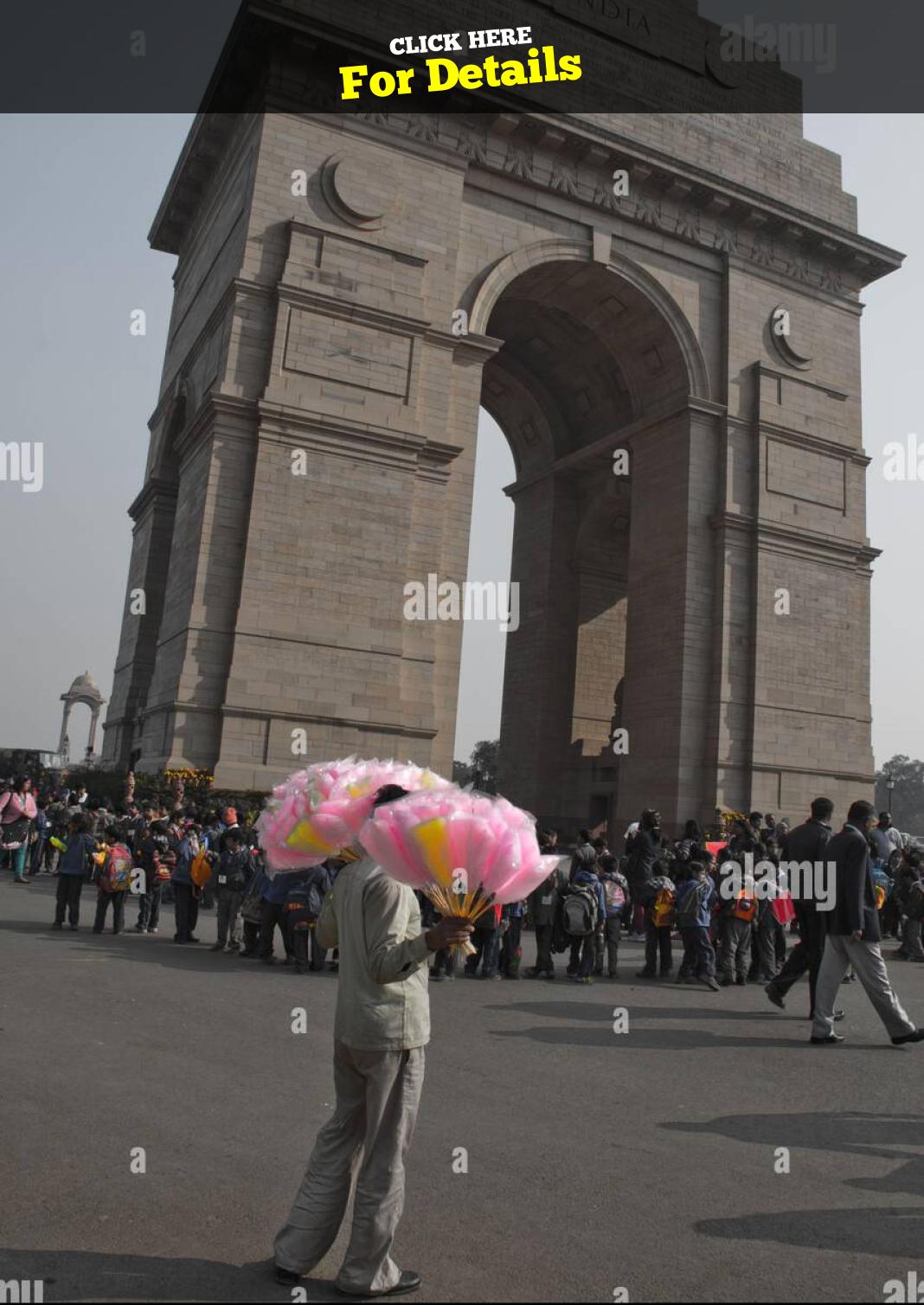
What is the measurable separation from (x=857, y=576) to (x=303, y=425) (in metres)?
14.7

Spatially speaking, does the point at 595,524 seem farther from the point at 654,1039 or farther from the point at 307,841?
the point at 307,841

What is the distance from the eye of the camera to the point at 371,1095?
3680 mm

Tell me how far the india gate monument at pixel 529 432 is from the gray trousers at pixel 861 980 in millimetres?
11505

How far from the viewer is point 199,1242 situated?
385 centimetres

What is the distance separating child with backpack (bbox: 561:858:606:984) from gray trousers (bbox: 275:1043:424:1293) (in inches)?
269

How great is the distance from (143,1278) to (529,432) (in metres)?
28.6

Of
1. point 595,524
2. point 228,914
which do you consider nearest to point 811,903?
point 228,914

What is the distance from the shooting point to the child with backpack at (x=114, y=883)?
11836 mm

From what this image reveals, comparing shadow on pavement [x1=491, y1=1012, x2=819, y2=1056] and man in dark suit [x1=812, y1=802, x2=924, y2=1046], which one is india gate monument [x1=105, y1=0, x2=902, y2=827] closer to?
shadow on pavement [x1=491, y1=1012, x2=819, y2=1056]

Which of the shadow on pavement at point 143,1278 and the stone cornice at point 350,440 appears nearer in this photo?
the shadow on pavement at point 143,1278

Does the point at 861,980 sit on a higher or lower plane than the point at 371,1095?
higher

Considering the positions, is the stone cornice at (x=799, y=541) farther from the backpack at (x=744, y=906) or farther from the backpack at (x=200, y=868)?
the backpack at (x=200, y=868)

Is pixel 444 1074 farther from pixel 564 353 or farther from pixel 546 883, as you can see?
pixel 564 353

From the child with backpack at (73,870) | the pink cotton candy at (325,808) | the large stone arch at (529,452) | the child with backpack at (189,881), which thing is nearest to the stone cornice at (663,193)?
the large stone arch at (529,452)
